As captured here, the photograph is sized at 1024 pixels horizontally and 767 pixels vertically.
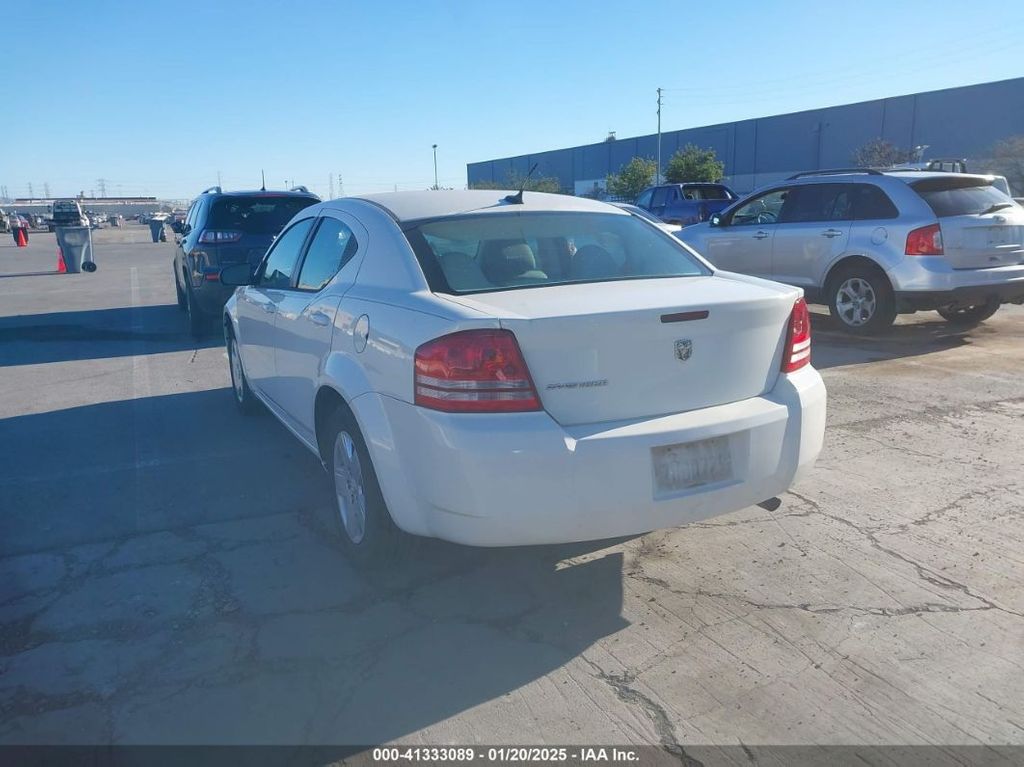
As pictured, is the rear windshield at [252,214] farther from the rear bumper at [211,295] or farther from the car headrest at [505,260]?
the car headrest at [505,260]

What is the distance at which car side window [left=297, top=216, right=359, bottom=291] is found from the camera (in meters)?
4.39

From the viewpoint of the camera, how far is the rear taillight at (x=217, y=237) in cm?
1000

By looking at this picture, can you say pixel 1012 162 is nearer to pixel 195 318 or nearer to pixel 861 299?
pixel 861 299

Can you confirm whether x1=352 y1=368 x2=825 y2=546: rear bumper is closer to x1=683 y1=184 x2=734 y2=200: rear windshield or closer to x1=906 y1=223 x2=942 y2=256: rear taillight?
x1=906 y1=223 x2=942 y2=256: rear taillight

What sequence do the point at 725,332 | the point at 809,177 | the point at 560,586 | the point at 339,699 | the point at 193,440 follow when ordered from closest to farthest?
the point at 339,699
the point at 725,332
the point at 560,586
the point at 193,440
the point at 809,177

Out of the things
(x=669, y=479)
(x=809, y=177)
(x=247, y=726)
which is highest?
(x=809, y=177)

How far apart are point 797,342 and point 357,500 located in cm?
213

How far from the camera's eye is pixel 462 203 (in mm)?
4430

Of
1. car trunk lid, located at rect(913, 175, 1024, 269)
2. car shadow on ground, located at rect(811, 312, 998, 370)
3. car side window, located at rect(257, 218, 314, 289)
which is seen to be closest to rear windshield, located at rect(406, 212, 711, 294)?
car side window, located at rect(257, 218, 314, 289)

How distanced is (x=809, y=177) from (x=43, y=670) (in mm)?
9388

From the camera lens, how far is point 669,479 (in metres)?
3.31

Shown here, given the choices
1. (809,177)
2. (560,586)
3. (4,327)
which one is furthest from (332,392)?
(4,327)

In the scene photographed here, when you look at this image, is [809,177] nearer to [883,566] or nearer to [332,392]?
[883,566]

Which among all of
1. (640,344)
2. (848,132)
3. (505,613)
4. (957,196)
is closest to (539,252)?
(640,344)
